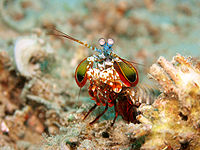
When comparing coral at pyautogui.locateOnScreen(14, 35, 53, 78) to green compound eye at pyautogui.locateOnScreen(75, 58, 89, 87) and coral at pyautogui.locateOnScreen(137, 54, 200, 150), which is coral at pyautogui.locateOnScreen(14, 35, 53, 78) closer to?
green compound eye at pyautogui.locateOnScreen(75, 58, 89, 87)

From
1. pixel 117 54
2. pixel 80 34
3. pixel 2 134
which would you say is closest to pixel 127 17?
pixel 80 34

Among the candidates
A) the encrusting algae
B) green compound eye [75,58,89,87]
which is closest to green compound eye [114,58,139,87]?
the encrusting algae

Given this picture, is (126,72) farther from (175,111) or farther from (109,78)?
(175,111)

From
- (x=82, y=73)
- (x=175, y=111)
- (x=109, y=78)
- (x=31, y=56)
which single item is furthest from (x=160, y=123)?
(x=31, y=56)

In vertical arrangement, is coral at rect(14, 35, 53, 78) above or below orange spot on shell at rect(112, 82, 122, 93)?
above

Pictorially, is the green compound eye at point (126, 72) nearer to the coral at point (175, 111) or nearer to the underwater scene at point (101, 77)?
the underwater scene at point (101, 77)

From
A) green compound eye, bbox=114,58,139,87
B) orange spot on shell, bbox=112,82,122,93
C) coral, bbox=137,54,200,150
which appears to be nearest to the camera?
coral, bbox=137,54,200,150

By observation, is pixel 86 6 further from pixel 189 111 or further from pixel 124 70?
pixel 189 111
